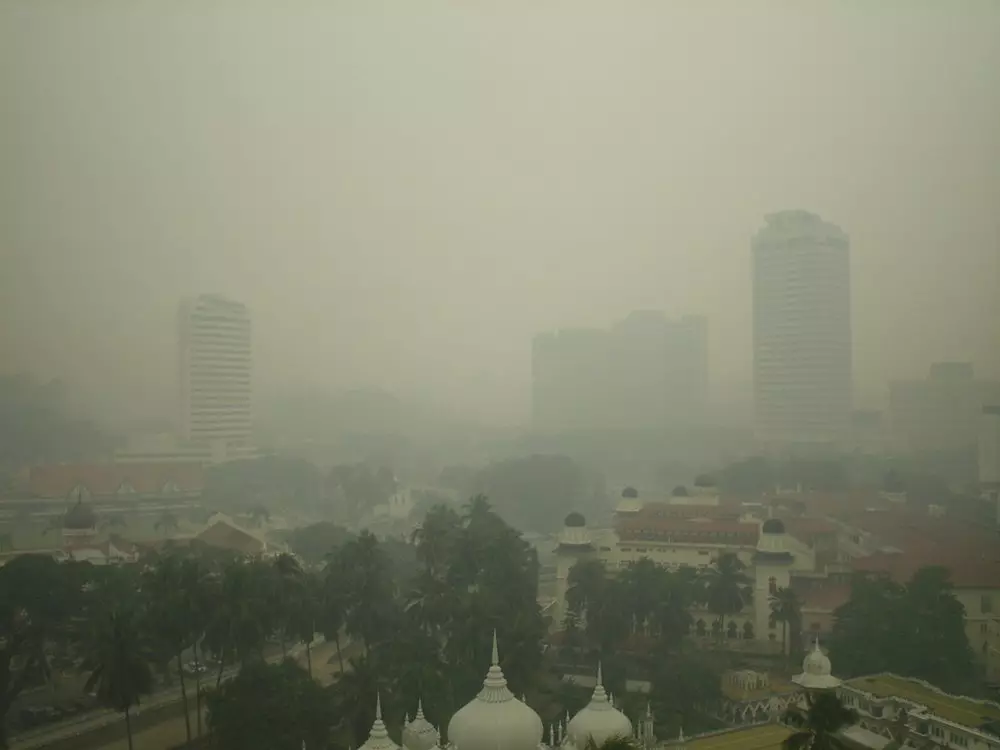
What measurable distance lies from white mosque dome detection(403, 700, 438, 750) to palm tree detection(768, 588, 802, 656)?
22.2 feet

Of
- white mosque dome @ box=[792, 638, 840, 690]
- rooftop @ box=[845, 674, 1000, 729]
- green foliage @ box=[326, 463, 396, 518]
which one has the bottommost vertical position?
rooftop @ box=[845, 674, 1000, 729]

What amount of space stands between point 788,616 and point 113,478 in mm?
12636

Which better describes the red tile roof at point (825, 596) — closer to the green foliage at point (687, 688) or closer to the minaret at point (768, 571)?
the minaret at point (768, 571)

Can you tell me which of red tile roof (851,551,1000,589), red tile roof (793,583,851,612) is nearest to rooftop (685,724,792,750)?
red tile roof (793,583,851,612)

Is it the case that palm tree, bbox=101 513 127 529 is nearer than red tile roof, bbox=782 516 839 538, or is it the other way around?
red tile roof, bbox=782 516 839 538

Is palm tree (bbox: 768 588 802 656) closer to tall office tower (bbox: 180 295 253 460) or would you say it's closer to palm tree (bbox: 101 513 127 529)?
tall office tower (bbox: 180 295 253 460)

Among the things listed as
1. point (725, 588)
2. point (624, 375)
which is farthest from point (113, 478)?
point (725, 588)

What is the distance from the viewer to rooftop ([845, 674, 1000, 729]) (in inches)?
344

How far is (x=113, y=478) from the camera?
55.5 ft

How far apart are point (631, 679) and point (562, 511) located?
326 inches

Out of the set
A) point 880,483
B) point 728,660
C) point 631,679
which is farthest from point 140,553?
point 880,483

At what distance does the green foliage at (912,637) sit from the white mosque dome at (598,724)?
5025 millimetres

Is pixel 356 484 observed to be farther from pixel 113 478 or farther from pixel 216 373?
pixel 113 478

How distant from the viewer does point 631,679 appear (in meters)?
11.6
